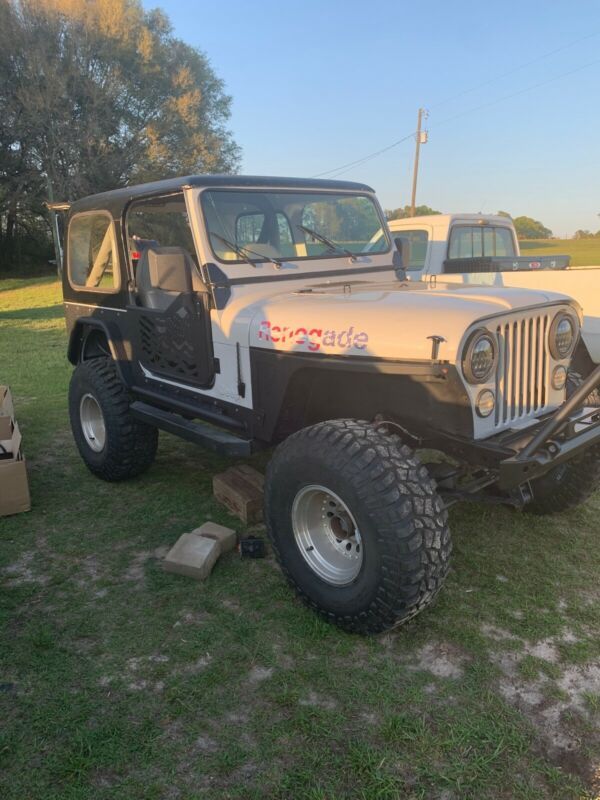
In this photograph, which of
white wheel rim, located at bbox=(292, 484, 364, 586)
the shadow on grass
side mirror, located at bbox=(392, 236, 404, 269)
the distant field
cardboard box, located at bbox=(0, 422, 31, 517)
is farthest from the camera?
the distant field

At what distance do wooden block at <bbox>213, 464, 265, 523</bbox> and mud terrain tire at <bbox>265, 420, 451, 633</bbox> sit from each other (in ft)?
3.30

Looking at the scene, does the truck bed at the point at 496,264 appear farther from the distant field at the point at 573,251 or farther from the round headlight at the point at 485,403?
the distant field at the point at 573,251

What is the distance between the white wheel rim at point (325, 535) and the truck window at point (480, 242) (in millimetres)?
4576

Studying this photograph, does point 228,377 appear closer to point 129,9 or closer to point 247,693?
point 247,693

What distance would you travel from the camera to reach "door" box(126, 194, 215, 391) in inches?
139

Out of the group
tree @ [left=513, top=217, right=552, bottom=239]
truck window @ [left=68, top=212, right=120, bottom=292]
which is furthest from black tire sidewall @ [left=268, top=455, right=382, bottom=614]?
tree @ [left=513, top=217, right=552, bottom=239]

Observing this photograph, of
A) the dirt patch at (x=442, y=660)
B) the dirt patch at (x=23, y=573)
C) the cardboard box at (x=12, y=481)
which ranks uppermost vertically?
the cardboard box at (x=12, y=481)

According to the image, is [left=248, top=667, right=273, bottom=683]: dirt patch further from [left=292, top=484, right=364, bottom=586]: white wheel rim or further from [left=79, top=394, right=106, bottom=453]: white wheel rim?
[left=79, top=394, right=106, bottom=453]: white wheel rim

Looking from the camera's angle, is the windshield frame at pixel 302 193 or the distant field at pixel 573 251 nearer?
the windshield frame at pixel 302 193

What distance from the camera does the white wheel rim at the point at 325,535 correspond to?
2.85m

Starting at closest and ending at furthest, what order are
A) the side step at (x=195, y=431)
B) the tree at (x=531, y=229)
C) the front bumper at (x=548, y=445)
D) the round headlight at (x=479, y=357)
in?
the front bumper at (x=548, y=445), the round headlight at (x=479, y=357), the side step at (x=195, y=431), the tree at (x=531, y=229)

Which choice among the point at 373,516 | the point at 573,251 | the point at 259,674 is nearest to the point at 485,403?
the point at 373,516

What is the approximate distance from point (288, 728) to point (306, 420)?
1.66m

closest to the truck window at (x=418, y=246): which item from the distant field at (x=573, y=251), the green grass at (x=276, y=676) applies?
the green grass at (x=276, y=676)
